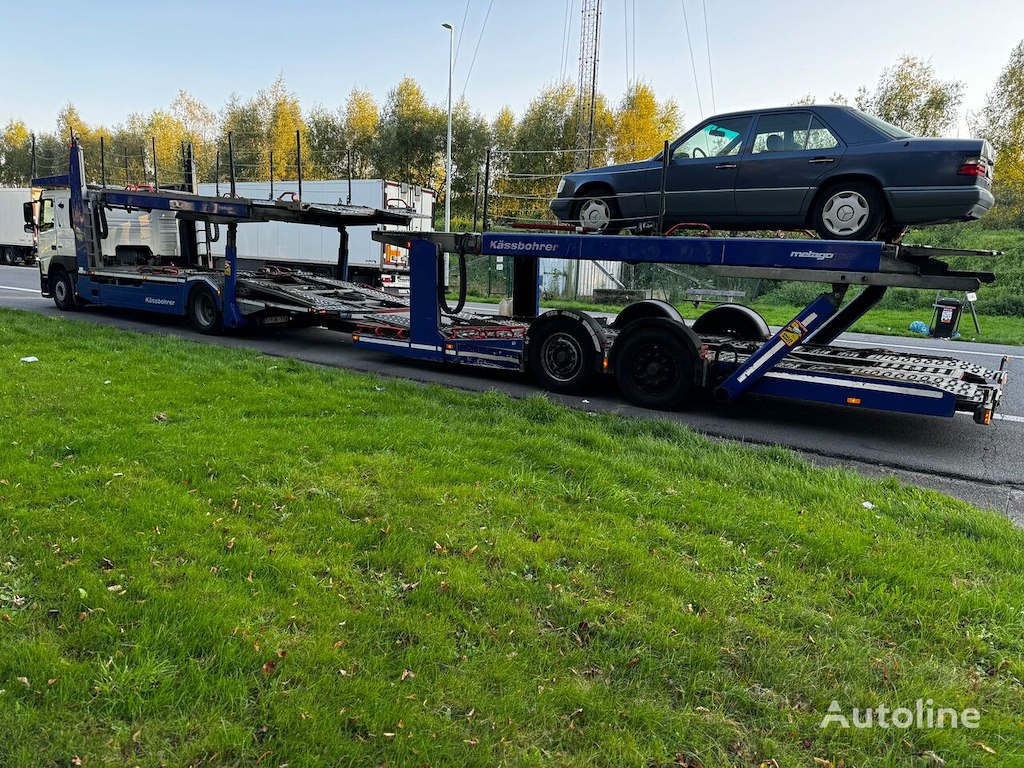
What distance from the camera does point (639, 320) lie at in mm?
7539

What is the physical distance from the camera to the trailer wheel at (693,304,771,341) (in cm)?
911

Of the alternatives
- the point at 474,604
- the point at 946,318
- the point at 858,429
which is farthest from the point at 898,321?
the point at 474,604

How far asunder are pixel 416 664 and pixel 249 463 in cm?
253

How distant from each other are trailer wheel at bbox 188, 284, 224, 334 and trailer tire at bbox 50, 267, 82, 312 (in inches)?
154

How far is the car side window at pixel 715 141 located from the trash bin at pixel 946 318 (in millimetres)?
10040

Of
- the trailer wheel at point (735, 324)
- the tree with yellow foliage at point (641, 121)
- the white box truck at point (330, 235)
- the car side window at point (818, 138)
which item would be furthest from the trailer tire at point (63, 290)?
the tree with yellow foliage at point (641, 121)

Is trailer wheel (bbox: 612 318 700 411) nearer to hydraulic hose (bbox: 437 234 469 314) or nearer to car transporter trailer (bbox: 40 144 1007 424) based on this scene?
car transporter trailer (bbox: 40 144 1007 424)

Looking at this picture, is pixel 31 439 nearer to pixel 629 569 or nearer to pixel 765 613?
pixel 629 569

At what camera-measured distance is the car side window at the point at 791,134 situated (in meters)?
6.79

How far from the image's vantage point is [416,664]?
264 cm

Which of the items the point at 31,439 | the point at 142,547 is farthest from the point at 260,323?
the point at 142,547

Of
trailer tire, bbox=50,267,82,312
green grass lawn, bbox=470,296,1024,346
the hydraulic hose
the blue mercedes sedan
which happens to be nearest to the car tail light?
the blue mercedes sedan

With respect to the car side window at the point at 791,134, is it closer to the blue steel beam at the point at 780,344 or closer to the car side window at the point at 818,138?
the car side window at the point at 818,138

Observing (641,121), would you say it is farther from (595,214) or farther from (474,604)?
(474,604)
